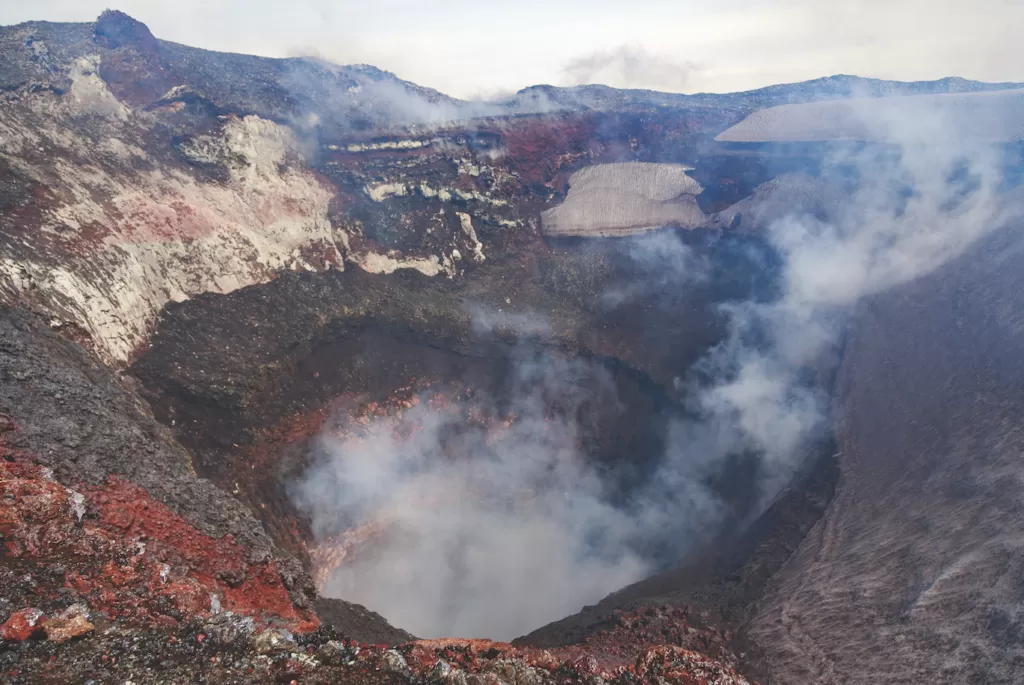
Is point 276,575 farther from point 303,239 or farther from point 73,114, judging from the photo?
point 73,114

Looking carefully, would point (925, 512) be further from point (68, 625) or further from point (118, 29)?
point (118, 29)

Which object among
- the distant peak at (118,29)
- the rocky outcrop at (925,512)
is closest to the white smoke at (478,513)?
the rocky outcrop at (925,512)

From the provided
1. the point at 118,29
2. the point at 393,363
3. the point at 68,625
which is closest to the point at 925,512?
the point at 68,625

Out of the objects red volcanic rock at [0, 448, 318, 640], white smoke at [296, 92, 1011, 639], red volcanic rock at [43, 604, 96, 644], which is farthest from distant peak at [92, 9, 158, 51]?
red volcanic rock at [43, 604, 96, 644]

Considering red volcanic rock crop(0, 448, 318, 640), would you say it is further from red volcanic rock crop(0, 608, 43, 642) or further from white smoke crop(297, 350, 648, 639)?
white smoke crop(297, 350, 648, 639)

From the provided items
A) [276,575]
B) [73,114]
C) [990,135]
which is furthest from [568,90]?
[276,575]

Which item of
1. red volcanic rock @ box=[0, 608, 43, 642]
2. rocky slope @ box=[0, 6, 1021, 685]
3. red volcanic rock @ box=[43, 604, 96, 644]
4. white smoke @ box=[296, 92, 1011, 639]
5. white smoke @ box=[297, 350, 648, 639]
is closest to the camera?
red volcanic rock @ box=[0, 608, 43, 642]
